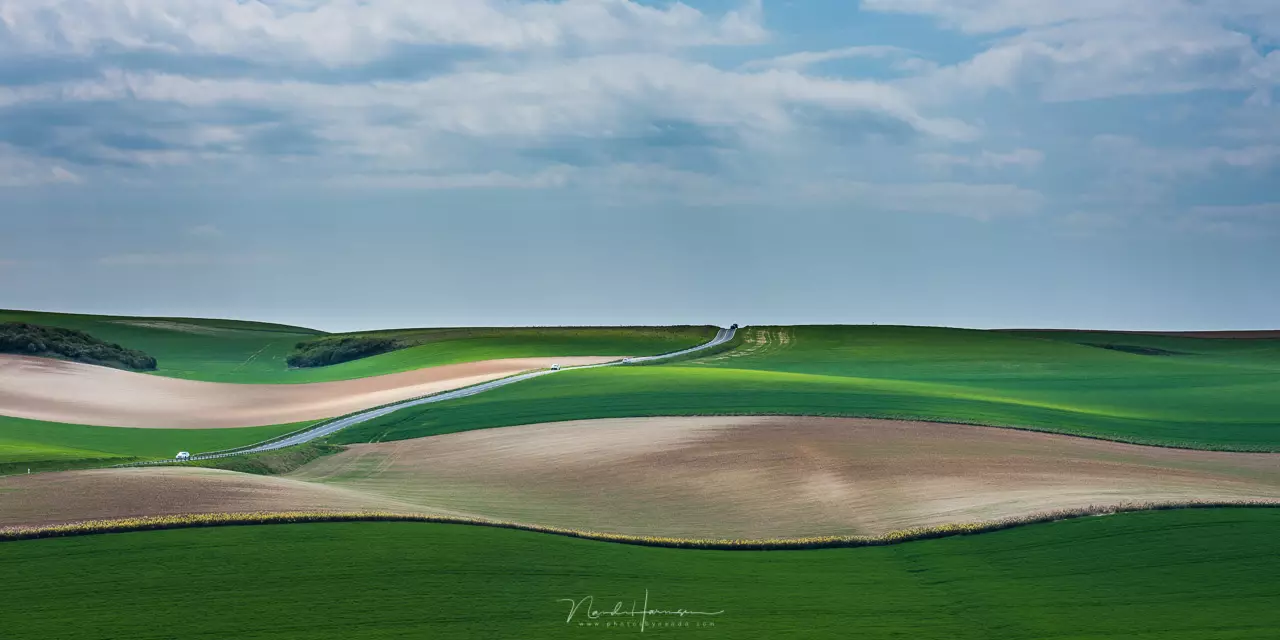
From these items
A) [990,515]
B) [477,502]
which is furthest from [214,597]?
[990,515]

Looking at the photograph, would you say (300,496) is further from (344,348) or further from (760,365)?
(344,348)

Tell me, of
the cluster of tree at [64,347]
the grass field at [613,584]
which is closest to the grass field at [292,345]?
the cluster of tree at [64,347]

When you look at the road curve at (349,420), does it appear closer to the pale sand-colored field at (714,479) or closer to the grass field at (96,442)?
the grass field at (96,442)

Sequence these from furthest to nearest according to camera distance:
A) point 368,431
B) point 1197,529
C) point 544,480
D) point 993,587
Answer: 1. point 368,431
2. point 544,480
3. point 1197,529
4. point 993,587

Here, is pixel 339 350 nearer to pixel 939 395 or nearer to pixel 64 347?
pixel 64 347

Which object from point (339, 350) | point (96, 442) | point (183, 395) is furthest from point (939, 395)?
point (339, 350)

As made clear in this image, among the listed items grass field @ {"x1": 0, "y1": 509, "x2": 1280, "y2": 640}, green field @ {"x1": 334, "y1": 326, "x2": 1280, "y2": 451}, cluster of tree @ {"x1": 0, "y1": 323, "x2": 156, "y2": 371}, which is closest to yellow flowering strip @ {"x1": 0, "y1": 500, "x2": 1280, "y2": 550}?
grass field @ {"x1": 0, "y1": 509, "x2": 1280, "y2": 640}
